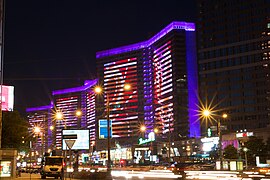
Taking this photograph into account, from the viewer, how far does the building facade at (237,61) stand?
178 meters

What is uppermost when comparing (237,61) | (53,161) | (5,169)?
(237,61)

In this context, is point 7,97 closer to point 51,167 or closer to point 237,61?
point 51,167

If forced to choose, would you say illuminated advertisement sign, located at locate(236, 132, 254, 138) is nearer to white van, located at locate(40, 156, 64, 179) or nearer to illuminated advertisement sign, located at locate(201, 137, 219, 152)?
illuminated advertisement sign, located at locate(201, 137, 219, 152)

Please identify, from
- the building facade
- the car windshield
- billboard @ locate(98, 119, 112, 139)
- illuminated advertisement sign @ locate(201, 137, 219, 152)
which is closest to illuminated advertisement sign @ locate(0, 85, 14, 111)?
the car windshield

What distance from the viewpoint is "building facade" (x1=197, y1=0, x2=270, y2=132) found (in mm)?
178500

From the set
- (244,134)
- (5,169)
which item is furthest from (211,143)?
(5,169)

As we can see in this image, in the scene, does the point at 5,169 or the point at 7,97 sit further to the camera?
the point at 7,97

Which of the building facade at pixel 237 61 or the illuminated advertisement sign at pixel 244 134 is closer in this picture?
the illuminated advertisement sign at pixel 244 134

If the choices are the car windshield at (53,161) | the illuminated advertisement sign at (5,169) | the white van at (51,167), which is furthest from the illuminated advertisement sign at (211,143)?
the illuminated advertisement sign at (5,169)

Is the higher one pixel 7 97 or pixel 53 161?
pixel 7 97

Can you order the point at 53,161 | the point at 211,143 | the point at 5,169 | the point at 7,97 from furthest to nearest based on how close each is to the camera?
the point at 211,143 < the point at 7,97 < the point at 53,161 < the point at 5,169

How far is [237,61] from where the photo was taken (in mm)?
183375

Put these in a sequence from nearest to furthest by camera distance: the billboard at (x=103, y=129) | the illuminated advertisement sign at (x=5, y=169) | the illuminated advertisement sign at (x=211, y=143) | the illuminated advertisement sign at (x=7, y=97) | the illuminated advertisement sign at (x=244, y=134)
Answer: the billboard at (x=103, y=129)
the illuminated advertisement sign at (x=5, y=169)
the illuminated advertisement sign at (x=7, y=97)
the illuminated advertisement sign at (x=244, y=134)
the illuminated advertisement sign at (x=211, y=143)

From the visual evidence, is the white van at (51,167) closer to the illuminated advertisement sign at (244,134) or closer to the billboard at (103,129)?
the billboard at (103,129)
